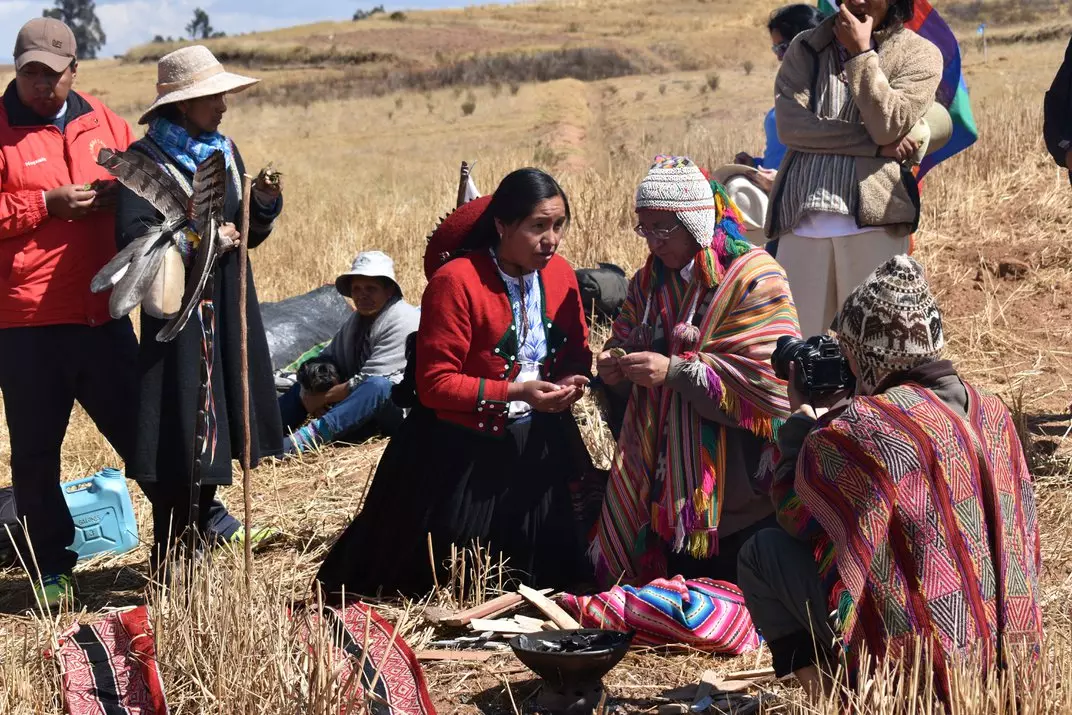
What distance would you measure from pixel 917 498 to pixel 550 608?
1659 millimetres

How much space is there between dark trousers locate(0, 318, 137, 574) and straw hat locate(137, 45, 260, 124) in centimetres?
86

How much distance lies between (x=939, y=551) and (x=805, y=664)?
56 cm

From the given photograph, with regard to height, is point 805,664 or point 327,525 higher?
point 805,664

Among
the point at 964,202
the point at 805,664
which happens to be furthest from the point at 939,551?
the point at 964,202

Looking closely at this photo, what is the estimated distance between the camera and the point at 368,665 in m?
3.42

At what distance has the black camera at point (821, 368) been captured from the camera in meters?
3.07

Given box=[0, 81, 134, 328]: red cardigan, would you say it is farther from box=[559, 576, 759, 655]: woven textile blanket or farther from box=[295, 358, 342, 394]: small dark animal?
box=[295, 358, 342, 394]: small dark animal

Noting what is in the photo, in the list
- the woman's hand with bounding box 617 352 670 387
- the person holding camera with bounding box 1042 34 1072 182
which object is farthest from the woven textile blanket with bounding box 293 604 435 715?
the person holding camera with bounding box 1042 34 1072 182

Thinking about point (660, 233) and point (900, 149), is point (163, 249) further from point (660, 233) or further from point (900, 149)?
point (900, 149)

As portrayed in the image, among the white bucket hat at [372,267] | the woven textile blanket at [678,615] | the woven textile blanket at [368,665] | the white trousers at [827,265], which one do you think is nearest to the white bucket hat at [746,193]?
the white trousers at [827,265]

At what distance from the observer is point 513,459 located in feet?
14.8

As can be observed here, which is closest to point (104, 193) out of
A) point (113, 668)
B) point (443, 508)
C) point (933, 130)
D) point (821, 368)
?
point (443, 508)

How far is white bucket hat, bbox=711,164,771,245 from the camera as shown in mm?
6910

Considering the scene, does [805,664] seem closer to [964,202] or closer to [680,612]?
[680,612]
